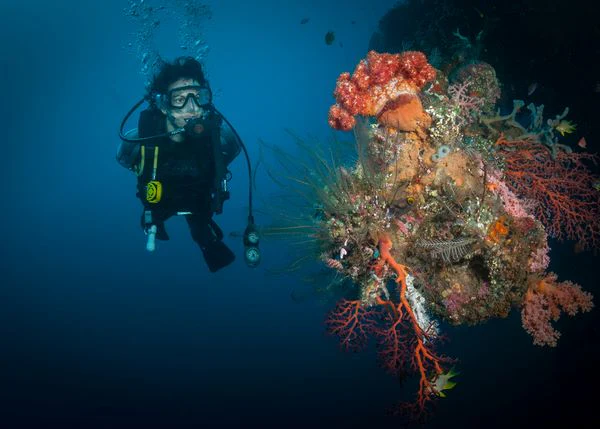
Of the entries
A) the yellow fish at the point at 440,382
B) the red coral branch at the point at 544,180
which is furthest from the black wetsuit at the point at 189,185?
the red coral branch at the point at 544,180

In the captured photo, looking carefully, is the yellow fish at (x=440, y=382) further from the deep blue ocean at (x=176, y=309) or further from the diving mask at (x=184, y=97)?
the diving mask at (x=184, y=97)

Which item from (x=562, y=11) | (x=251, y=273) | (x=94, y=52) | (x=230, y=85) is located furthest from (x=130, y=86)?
(x=562, y=11)

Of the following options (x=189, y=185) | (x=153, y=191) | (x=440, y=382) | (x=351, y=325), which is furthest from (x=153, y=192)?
(x=440, y=382)

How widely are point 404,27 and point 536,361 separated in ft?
43.2

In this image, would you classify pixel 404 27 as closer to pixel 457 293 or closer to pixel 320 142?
pixel 320 142

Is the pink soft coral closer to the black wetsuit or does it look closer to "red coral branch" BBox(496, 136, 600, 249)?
"red coral branch" BBox(496, 136, 600, 249)

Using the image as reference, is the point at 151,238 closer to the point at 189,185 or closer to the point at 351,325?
the point at 189,185

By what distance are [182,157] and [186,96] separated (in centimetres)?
124

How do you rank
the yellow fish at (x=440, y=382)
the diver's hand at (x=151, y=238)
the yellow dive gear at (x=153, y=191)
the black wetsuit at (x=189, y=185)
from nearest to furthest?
the yellow fish at (x=440, y=382), the diver's hand at (x=151, y=238), the yellow dive gear at (x=153, y=191), the black wetsuit at (x=189, y=185)

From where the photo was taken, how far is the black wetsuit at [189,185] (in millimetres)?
6066

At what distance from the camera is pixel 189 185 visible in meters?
6.17

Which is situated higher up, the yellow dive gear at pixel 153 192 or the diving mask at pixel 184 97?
the diving mask at pixel 184 97

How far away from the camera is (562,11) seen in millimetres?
5812

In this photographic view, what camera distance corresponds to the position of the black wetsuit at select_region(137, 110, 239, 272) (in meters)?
6.07
